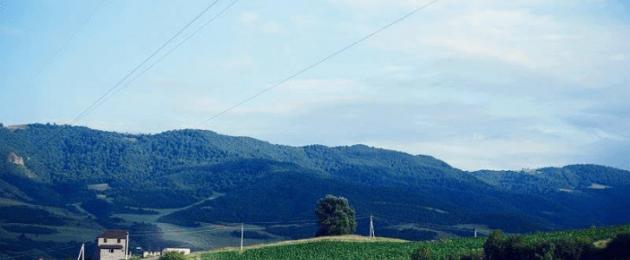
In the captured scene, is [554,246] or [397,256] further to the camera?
[397,256]

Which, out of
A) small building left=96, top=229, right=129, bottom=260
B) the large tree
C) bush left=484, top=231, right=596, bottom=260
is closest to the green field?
bush left=484, top=231, right=596, bottom=260

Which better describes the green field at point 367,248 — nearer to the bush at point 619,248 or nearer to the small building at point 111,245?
the bush at point 619,248

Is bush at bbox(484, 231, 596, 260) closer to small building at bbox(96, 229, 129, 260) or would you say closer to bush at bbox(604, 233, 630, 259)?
bush at bbox(604, 233, 630, 259)

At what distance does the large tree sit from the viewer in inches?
4914

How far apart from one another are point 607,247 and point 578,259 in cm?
257

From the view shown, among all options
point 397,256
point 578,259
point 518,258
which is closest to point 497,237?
point 518,258

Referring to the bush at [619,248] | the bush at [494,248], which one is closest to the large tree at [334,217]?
the bush at [494,248]

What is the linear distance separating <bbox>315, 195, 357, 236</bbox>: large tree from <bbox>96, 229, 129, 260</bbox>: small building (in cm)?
4022

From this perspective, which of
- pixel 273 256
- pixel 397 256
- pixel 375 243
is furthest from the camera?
pixel 375 243

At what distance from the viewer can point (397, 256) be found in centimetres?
8694

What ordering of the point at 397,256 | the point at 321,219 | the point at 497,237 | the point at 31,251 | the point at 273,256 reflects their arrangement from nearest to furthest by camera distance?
1. the point at 497,237
2. the point at 397,256
3. the point at 273,256
4. the point at 321,219
5. the point at 31,251

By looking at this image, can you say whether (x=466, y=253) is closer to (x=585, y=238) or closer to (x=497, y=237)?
(x=497, y=237)

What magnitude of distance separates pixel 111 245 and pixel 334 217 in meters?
46.6

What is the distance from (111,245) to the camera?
148m
